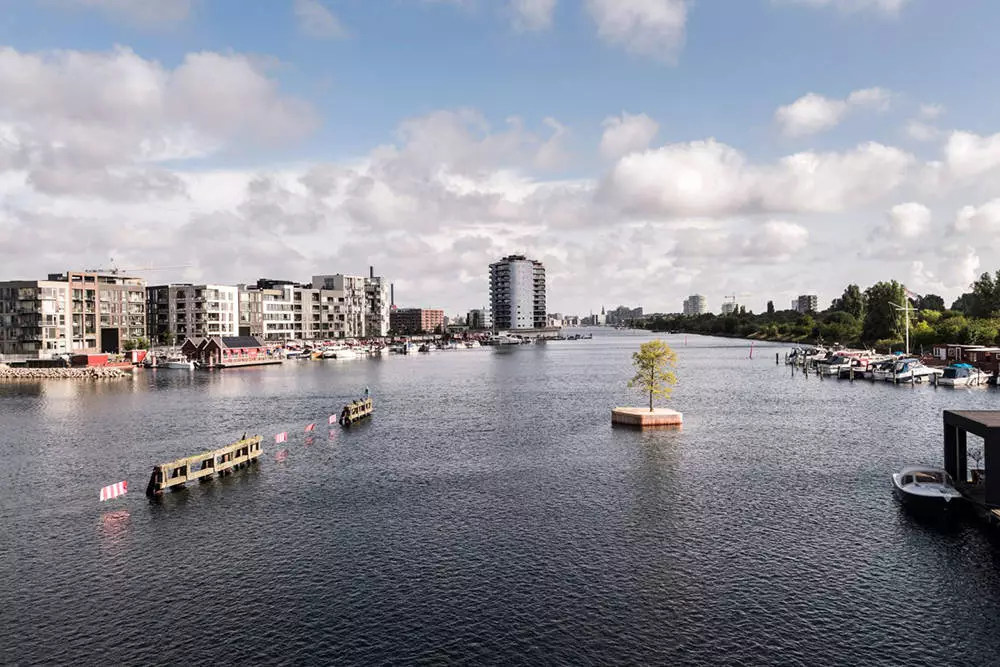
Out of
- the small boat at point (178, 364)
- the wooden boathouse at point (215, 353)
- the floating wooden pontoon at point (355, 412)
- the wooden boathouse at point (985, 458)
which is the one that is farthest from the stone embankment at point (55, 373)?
the wooden boathouse at point (985, 458)

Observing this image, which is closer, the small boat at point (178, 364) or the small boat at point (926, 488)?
the small boat at point (926, 488)

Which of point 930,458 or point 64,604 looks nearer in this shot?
point 64,604

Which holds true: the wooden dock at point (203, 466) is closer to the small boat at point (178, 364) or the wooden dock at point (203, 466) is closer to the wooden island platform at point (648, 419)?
the wooden island platform at point (648, 419)

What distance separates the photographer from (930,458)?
62.3 m

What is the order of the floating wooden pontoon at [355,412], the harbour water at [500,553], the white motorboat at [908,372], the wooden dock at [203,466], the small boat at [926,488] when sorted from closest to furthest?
the harbour water at [500,553] → the small boat at [926,488] → the wooden dock at [203,466] → the floating wooden pontoon at [355,412] → the white motorboat at [908,372]

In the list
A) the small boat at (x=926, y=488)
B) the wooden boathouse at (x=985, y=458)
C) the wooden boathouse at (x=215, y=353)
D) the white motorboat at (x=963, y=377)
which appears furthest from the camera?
the wooden boathouse at (x=215, y=353)

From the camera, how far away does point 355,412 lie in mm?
91938

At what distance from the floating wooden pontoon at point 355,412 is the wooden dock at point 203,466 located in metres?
20.1

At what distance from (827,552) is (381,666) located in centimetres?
2591

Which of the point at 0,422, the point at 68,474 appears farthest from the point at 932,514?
the point at 0,422

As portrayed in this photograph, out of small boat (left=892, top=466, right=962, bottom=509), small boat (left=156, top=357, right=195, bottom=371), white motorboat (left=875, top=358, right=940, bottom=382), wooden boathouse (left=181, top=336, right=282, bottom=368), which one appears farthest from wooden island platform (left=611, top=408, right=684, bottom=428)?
wooden boathouse (left=181, top=336, right=282, bottom=368)

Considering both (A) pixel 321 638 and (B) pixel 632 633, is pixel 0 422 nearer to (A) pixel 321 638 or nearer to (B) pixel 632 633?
(A) pixel 321 638

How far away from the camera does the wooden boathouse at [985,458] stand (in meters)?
42.7

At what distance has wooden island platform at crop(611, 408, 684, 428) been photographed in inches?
3168
